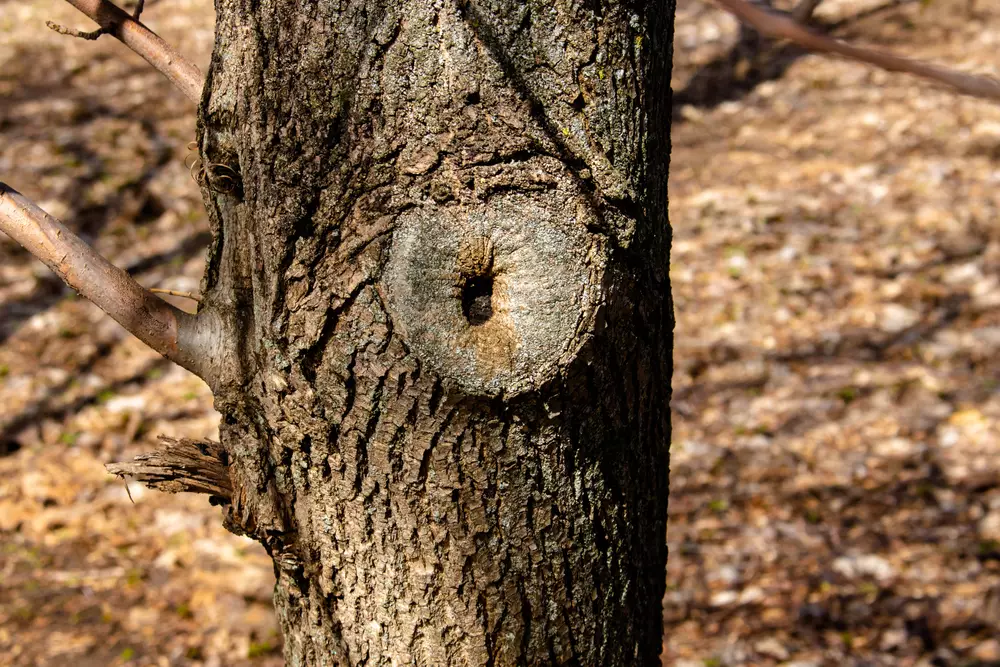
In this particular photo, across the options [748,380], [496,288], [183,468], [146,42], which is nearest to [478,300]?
[496,288]

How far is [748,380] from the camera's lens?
13.6 feet

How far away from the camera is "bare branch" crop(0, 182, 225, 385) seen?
4.59 ft

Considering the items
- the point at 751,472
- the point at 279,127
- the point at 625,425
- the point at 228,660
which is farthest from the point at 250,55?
the point at 751,472

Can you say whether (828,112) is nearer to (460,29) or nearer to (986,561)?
(986,561)

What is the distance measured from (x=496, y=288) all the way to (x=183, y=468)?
652mm

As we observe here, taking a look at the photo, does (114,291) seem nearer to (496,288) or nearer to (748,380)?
(496,288)

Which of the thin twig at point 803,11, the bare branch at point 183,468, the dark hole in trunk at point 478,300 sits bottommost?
the bare branch at point 183,468

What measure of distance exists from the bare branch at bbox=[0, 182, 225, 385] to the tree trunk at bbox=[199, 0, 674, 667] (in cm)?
9

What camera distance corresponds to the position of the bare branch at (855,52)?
0.61 meters

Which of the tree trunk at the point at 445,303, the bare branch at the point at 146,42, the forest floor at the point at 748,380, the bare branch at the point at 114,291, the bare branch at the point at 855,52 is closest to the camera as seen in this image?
the bare branch at the point at 855,52

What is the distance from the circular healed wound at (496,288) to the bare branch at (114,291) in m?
0.44

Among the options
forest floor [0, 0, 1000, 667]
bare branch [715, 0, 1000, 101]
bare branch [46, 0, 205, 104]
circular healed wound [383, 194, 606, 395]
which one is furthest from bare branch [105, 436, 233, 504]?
forest floor [0, 0, 1000, 667]

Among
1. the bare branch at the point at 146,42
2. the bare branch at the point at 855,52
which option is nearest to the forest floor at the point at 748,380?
the bare branch at the point at 146,42

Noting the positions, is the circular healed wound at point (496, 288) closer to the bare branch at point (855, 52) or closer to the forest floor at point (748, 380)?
the bare branch at point (855, 52)
